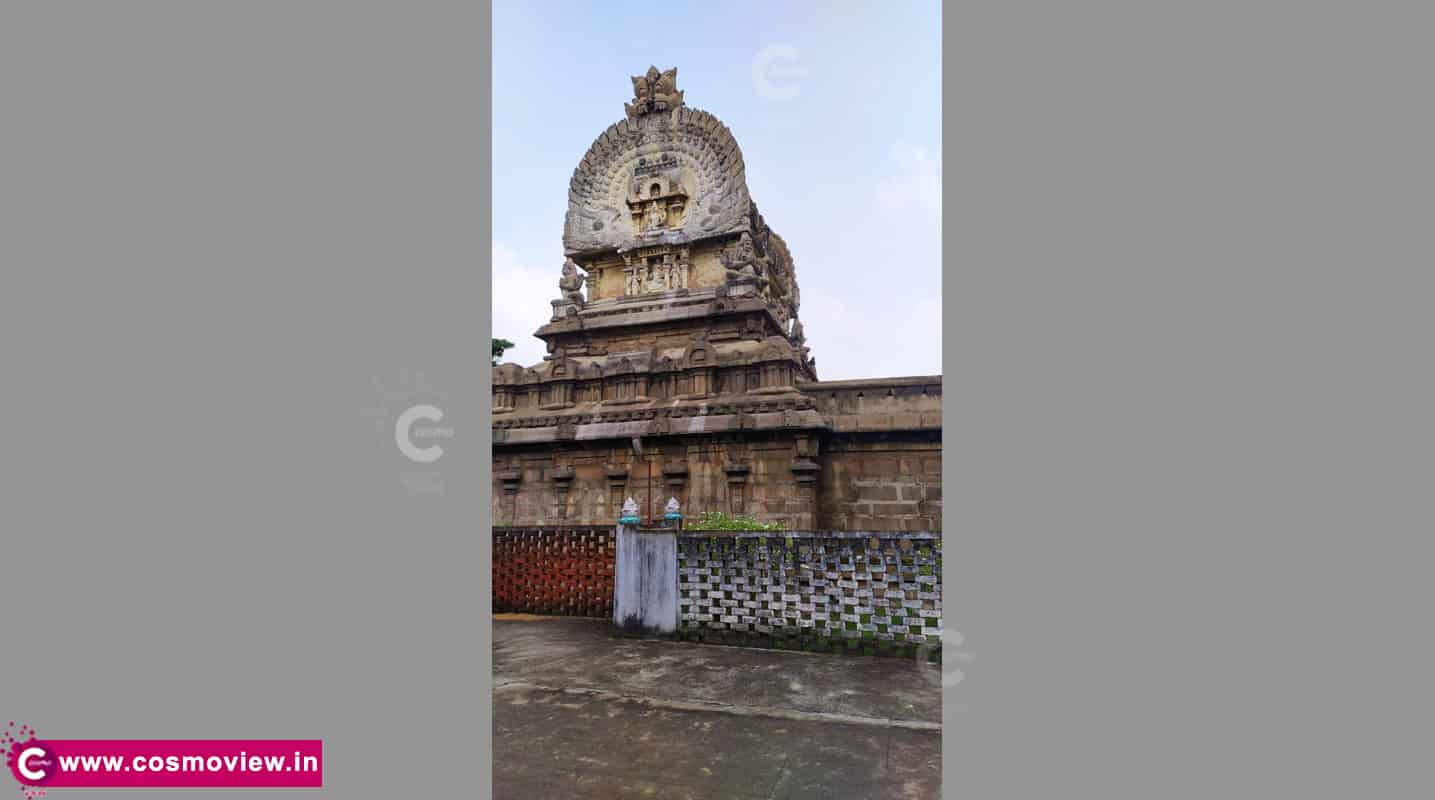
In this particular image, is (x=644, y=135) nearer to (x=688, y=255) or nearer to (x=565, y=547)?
(x=688, y=255)

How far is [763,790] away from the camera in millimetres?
3299

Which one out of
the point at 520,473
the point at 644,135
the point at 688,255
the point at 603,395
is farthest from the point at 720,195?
the point at 520,473

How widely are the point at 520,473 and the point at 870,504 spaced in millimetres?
7419

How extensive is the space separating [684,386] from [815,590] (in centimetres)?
758

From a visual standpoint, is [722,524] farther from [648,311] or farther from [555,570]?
[648,311]

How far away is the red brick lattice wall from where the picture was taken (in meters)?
9.12

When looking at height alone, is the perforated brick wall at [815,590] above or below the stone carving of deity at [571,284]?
below

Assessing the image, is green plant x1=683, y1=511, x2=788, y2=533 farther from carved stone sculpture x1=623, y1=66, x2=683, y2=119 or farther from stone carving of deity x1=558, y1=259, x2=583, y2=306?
carved stone sculpture x1=623, y1=66, x2=683, y2=119
